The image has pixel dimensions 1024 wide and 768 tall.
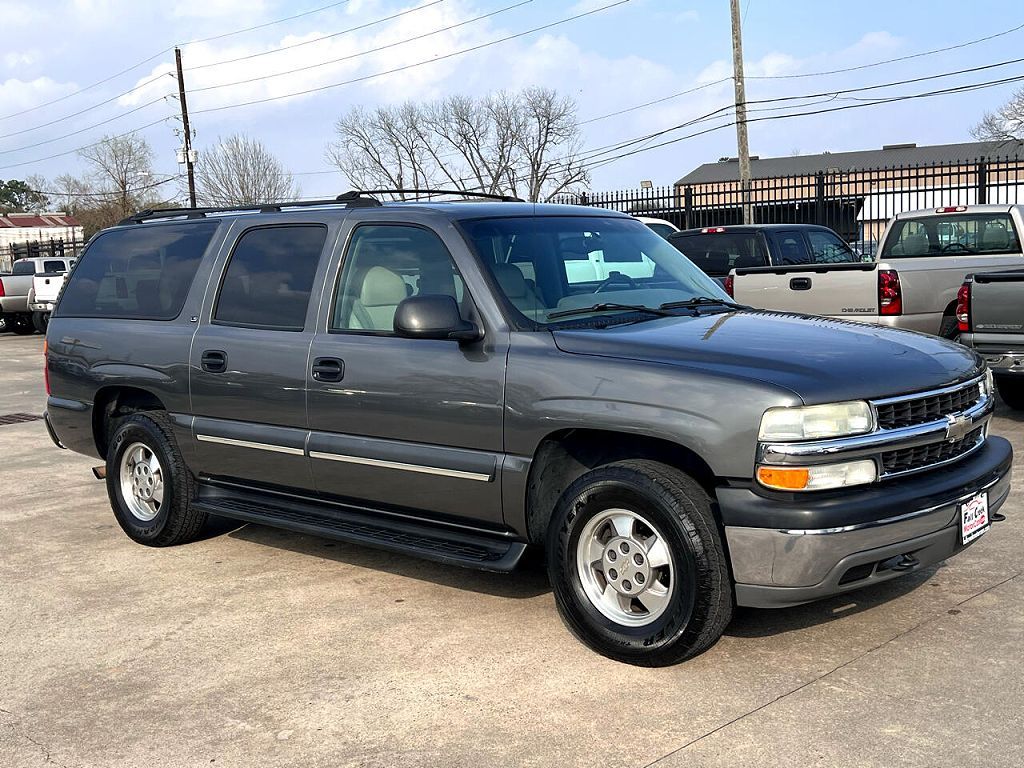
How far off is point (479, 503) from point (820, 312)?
6.80 metres

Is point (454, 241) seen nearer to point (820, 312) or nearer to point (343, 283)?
point (343, 283)

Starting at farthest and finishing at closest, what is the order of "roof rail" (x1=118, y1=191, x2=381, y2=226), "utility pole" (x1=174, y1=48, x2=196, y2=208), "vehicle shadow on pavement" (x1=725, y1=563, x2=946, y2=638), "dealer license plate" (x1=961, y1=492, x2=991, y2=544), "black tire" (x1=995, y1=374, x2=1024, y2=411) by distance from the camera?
"utility pole" (x1=174, y1=48, x2=196, y2=208)
"black tire" (x1=995, y1=374, x2=1024, y2=411)
"roof rail" (x1=118, y1=191, x2=381, y2=226)
"vehicle shadow on pavement" (x1=725, y1=563, x2=946, y2=638)
"dealer license plate" (x1=961, y1=492, x2=991, y2=544)

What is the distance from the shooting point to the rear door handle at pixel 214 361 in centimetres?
588

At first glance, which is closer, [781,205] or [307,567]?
[307,567]

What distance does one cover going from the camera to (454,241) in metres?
5.14

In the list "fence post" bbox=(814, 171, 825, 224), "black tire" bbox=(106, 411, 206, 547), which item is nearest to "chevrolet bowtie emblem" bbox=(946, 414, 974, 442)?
"black tire" bbox=(106, 411, 206, 547)

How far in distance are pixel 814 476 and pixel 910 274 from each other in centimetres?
753

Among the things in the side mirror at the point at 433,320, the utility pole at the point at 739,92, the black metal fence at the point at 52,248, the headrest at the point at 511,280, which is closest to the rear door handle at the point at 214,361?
the side mirror at the point at 433,320

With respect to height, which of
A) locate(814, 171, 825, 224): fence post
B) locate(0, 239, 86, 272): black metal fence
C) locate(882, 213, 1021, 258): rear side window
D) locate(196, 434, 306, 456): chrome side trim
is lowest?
locate(196, 434, 306, 456): chrome side trim

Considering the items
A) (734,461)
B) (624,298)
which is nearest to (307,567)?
(624,298)

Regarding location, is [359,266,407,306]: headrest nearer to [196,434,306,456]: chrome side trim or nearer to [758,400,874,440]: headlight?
[196,434,306,456]: chrome side trim

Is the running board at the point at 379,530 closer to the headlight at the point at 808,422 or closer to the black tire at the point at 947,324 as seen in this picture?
the headlight at the point at 808,422

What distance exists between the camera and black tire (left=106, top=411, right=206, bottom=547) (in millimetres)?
6285

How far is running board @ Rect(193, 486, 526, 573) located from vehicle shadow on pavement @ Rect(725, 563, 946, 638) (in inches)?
39.3
